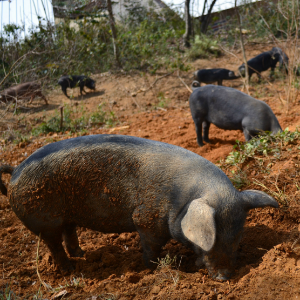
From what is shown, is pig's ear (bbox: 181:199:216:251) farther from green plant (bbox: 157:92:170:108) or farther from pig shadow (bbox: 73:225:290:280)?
green plant (bbox: 157:92:170:108)

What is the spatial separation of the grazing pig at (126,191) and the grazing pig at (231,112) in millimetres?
2549

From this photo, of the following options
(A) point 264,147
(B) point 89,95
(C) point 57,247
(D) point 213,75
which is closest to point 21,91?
(B) point 89,95

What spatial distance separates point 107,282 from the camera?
7.76 feet

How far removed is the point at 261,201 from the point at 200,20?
43.0 ft

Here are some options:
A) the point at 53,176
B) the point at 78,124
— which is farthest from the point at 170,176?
the point at 78,124

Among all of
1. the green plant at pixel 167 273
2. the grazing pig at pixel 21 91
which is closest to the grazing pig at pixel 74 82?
the grazing pig at pixel 21 91

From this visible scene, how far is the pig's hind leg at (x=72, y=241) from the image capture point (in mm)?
2893

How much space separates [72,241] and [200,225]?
4.71 ft

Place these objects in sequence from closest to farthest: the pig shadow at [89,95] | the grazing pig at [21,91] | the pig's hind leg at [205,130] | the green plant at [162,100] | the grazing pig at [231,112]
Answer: the grazing pig at [231,112]
the pig's hind leg at [205,130]
the grazing pig at [21,91]
the green plant at [162,100]
the pig shadow at [89,95]

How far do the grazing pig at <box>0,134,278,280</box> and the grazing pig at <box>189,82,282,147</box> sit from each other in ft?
8.36

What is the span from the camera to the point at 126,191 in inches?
96.4

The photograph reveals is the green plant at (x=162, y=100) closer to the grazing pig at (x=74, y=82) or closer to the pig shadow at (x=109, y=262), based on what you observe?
the grazing pig at (x=74, y=82)

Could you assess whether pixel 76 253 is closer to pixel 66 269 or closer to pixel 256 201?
pixel 66 269

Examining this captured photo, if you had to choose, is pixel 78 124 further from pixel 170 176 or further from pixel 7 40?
pixel 170 176
